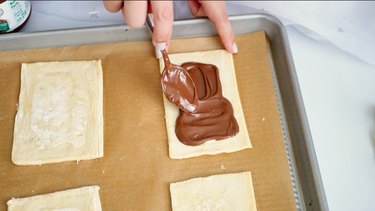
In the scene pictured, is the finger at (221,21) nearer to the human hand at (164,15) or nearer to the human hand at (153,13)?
the human hand at (164,15)

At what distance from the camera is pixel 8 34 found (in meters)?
1.15

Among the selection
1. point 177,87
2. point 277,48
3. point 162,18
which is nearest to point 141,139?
point 177,87

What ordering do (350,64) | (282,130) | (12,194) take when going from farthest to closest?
(350,64) < (282,130) < (12,194)

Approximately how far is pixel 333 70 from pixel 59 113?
2.69ft

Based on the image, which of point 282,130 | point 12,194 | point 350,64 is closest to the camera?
point 12,194

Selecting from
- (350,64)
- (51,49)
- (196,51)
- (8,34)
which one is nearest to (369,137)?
(350,64)

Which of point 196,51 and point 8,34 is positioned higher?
point 8,34

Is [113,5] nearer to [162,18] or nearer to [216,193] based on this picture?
[162,18]

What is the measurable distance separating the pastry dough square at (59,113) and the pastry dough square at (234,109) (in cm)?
19

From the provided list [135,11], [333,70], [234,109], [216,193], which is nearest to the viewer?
[135,11]

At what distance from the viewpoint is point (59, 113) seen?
1.10 m

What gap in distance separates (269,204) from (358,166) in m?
0.29

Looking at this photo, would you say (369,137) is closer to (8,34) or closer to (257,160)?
(257,160)

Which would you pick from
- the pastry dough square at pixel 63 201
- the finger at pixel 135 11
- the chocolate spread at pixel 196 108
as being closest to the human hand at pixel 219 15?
the chocolate spread at pixel 196 108
